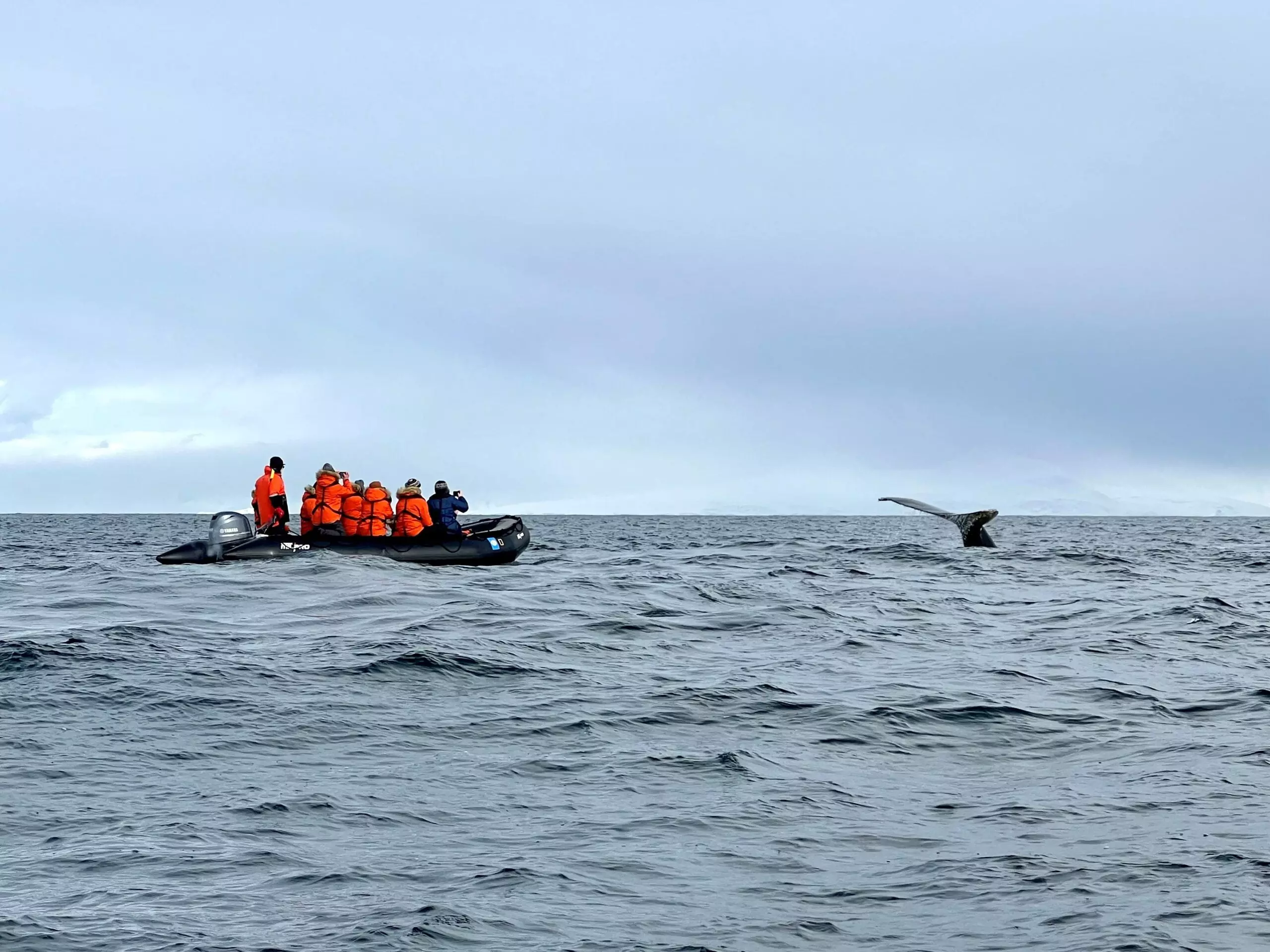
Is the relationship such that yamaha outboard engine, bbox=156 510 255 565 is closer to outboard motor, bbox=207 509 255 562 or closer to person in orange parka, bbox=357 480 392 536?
outboard motor, bbox=207 509 255 562

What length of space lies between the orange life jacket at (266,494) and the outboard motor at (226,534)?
1.89 feet

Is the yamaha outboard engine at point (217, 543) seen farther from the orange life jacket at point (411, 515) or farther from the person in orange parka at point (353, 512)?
the orange life jacket at point (411, 515)

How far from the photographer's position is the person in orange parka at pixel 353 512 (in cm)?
2902

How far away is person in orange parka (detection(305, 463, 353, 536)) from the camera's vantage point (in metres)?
29.0

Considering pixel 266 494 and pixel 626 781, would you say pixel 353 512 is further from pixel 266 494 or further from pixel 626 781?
pixel 626 781

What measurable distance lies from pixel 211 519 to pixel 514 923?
81.3 ft

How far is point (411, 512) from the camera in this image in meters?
28.7

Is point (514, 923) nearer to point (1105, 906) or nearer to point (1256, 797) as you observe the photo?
point (1105, 906)

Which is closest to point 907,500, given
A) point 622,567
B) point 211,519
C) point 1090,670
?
point 622,567

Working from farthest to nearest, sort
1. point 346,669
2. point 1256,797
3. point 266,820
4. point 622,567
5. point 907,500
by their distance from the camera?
1. point 907,500
2. point 622,567
3. point 346,669
4. point 1256,797
5. point 266,820

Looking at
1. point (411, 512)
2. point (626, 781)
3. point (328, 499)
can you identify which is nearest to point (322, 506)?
point (328, 499)

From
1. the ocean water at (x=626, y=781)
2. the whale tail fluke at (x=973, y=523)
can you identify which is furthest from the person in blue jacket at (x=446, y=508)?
the whale tail fluke at (x=973, y=523)

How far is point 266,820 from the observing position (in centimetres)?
776

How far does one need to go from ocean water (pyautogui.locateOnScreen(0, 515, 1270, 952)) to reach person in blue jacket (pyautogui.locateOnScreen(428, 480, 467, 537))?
9421mm
